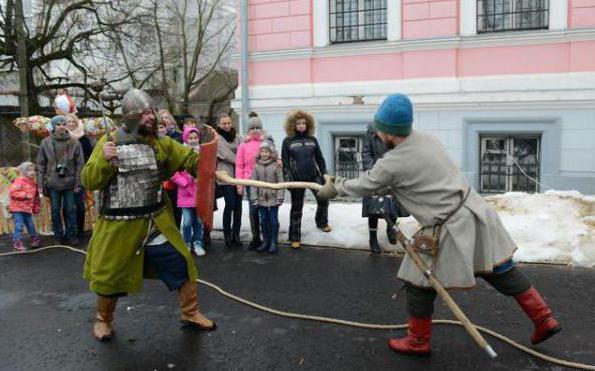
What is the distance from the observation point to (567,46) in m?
8.94

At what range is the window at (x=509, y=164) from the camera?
953 cm

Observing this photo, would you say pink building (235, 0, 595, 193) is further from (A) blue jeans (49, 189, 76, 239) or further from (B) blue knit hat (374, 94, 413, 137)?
(B) blue knit hat (374, 94, 413, 137)

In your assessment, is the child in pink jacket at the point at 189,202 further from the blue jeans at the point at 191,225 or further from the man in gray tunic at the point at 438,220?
the man in gray tunic at the point at 438,220

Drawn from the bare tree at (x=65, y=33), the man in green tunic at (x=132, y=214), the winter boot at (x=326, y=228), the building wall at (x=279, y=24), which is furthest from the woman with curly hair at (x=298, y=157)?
the bare tree at (x=65, y=33)

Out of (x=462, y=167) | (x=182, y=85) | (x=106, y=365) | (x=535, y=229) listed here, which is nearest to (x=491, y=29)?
(x=462, y=167)

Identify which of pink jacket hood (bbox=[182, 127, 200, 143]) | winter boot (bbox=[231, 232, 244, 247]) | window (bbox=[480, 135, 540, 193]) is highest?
pink jacket hood (bbox=[182, 127, 200, 143])

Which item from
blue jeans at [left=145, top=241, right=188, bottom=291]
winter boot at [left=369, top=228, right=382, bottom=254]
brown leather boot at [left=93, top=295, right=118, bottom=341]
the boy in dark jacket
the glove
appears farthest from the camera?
the boy in dark jacket

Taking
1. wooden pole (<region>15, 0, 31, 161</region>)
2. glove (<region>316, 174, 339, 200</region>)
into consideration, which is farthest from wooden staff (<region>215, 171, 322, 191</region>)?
wooden pole (<region>15, 0, 31, 161</region>)

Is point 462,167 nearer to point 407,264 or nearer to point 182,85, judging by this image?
point 407,264

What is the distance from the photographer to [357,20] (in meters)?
10.4

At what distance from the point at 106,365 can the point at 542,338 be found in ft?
9.44

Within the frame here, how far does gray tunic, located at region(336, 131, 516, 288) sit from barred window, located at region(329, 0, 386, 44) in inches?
267

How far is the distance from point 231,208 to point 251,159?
0.68 m

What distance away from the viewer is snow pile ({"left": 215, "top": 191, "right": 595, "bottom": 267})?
21.0 feet
